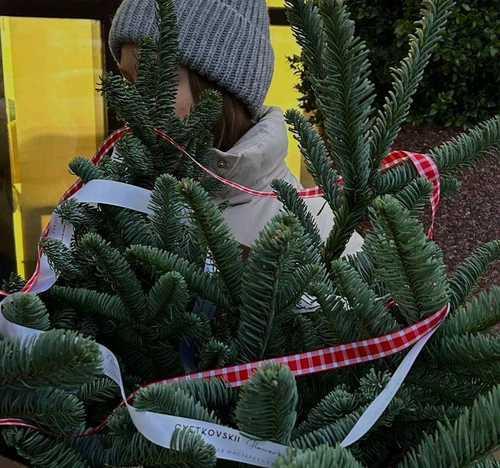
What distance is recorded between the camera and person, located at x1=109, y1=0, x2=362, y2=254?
4.33 ft

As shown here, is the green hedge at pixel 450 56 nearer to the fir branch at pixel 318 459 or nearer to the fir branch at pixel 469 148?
the fir branch at pixel 469 148

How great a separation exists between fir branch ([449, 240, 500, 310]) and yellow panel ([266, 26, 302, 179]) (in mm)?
3015

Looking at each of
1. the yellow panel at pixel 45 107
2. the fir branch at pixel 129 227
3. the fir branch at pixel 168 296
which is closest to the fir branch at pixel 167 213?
the fir branch at pixel 129 227

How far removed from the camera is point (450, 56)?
2.88 meters

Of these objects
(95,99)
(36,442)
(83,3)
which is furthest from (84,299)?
(95,99)

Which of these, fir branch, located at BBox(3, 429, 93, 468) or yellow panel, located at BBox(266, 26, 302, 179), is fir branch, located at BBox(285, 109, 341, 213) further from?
yellow panel, located at BBox(266, 26, 302, 179)

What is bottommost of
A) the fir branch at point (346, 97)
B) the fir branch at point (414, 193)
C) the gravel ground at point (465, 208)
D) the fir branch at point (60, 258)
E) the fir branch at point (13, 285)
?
the gravel ground at point (465, 208)

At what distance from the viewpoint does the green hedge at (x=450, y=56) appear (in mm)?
2871

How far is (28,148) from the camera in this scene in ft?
10.6

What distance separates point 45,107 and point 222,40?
6.60 ft

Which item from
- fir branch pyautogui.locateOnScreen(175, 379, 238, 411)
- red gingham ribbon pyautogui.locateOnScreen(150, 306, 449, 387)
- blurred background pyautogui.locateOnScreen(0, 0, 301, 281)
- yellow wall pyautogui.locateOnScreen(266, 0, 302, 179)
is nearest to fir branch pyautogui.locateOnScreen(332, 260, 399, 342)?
red gingham ribbon pyautogui.locateOnScreen(150, 306, 449, 387)

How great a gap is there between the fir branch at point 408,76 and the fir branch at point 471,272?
149 millimetres

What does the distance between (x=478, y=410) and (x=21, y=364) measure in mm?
302

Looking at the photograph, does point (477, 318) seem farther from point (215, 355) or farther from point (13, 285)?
point (13, 285)
